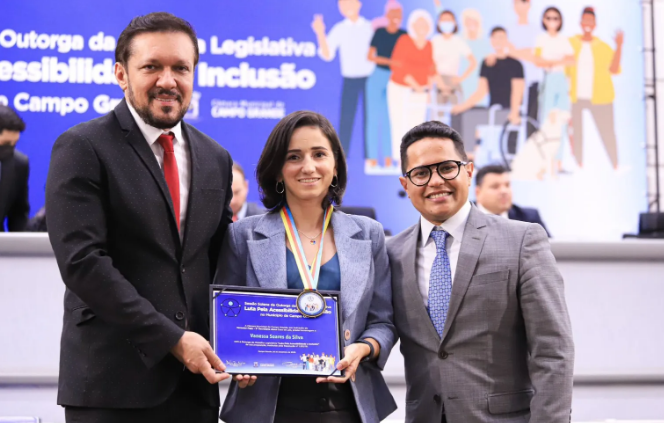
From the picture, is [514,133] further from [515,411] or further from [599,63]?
[515,411]

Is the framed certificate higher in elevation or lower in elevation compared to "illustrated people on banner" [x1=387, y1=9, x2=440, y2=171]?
lower

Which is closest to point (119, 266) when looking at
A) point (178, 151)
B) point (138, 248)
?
point (138, 248)

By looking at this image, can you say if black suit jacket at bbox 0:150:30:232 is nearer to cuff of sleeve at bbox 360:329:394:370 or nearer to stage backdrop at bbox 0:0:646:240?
stage backdrop at bbox 0:0:646:240

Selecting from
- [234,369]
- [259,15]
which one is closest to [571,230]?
[259,15]

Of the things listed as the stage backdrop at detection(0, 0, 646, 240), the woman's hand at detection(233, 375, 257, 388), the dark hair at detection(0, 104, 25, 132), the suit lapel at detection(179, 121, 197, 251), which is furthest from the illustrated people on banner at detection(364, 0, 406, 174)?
the woman's hand at detection(233, 375, 257, 388)

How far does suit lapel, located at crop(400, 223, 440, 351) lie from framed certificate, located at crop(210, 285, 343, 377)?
0.30m

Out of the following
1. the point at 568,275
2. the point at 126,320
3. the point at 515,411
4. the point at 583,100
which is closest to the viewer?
the point at 126,320

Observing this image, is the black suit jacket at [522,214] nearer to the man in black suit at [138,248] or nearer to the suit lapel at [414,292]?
the suit lapel at [414,292]

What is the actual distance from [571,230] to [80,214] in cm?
717

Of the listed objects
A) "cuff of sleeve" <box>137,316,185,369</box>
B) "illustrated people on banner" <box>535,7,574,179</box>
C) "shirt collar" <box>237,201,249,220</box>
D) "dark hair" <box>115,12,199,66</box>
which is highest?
"illustrated people on banner" <box>535,7,574,179</box>

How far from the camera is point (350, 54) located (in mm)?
7742

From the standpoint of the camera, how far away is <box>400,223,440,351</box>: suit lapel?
222 centimetres

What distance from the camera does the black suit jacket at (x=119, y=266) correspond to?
1893 millimetres

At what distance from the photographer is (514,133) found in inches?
314
